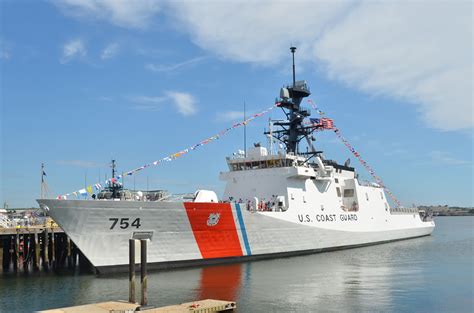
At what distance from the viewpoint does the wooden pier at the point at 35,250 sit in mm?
20391

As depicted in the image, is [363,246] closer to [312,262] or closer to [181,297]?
Result: [312,262]

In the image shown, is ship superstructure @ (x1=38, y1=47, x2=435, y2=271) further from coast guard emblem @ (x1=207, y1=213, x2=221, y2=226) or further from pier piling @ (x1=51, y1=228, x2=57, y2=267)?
pier piling @ (x1=51, y1=228, x2=57, y2=267)

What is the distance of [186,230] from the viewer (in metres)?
17.6

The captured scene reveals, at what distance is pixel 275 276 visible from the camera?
661 inches

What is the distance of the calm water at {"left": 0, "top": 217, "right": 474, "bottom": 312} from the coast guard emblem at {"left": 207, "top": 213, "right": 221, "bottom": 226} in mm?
1773

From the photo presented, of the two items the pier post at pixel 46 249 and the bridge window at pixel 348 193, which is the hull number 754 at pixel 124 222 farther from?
the bridge window at pixel 348 193

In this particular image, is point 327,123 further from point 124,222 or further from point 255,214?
point 124,222

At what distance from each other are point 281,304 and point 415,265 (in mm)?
10409

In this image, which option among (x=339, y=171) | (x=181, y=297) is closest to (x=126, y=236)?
(x=181, y=297)

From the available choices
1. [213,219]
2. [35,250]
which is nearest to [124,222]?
[213,219]

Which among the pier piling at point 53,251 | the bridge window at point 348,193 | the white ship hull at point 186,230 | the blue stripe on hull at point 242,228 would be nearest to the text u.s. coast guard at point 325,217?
the white ship hull at point 186,230

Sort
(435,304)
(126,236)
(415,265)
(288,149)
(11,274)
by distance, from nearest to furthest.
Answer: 1. (435,304)
2. (126,236)
3. (11,274)
4. (415,265)
5. (288,149)

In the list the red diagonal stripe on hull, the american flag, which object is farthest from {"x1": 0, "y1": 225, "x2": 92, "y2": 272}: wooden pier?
the american flag

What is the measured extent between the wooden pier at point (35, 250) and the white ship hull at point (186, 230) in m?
4.33
